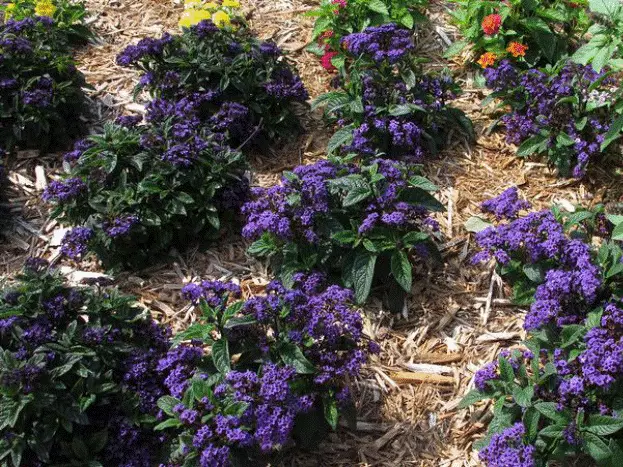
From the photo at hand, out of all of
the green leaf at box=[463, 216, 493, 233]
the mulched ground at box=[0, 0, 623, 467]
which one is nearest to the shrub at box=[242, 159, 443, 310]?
the mulched ground at box=[0, 0, 623, 467]

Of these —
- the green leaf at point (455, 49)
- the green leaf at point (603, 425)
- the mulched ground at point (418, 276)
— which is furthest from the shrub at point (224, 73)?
the green leaf at point (603, 425)

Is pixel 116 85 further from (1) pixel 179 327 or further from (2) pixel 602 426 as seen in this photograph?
(2) pixel 602 426

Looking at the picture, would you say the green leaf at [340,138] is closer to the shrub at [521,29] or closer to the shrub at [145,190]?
the shrub at [145,190]

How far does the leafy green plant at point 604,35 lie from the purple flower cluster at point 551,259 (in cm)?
87

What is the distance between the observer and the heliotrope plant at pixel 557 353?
→ 3158mm

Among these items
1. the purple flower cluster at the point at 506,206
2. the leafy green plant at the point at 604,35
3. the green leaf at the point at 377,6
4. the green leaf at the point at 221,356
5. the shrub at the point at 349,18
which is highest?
the leafy green plant at the point at 604,35

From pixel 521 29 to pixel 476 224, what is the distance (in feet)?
6.04

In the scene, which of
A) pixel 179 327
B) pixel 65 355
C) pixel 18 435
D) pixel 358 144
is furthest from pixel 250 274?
pixel 18 435

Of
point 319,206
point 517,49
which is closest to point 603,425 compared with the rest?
point 319,206

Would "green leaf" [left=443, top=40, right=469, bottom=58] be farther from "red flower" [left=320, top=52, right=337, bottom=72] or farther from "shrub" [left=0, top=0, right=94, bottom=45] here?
"shrub" [left=0, top=0, right=94, bottom=45]

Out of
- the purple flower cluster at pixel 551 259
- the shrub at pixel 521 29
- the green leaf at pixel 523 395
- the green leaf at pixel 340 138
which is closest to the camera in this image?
the green leaf at pixel 523 395

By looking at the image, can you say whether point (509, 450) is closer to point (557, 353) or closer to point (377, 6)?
point (557, 353)

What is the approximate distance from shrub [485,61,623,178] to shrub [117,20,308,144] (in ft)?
4.66

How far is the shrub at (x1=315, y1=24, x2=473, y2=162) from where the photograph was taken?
182 inches
